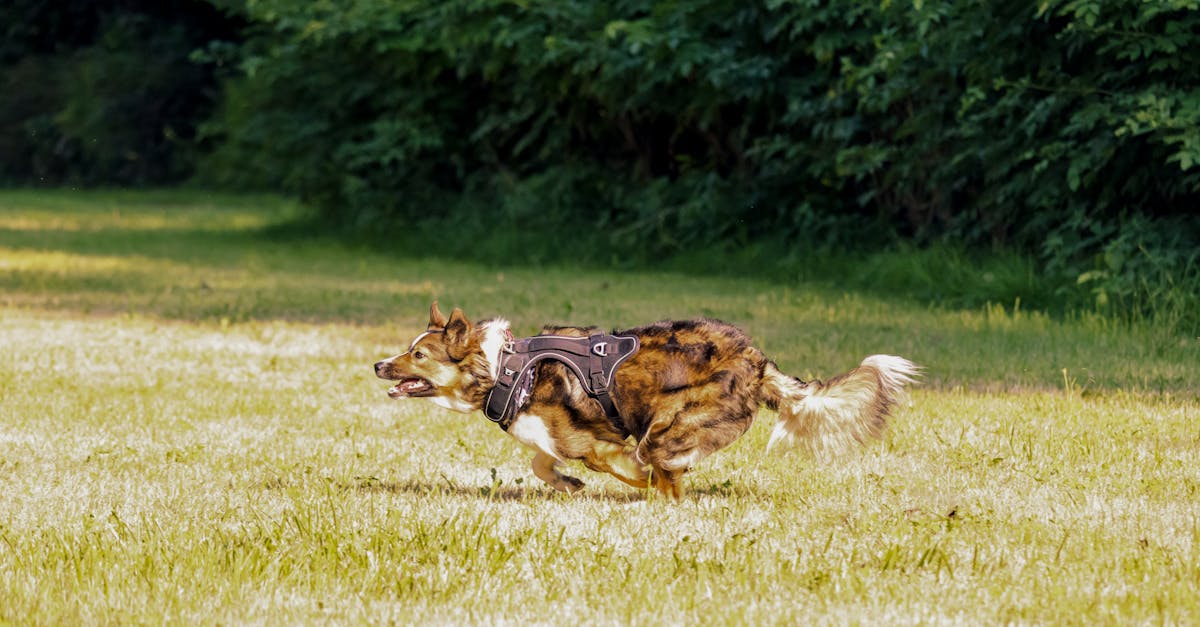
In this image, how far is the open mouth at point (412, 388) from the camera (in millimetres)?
6031

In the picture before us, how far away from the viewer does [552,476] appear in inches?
247

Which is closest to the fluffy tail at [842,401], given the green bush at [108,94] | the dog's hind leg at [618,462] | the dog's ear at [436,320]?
the dog's hind leg at [618,462]

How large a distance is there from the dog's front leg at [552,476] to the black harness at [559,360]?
0.24 meters

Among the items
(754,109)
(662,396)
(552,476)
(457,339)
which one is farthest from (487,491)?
(754,109)

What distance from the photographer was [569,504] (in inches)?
241

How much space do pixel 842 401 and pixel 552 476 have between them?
116 centimetres

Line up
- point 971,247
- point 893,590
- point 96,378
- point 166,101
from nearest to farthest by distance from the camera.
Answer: point 893,590 → point 96,378 → point 971,247 → point 166,101

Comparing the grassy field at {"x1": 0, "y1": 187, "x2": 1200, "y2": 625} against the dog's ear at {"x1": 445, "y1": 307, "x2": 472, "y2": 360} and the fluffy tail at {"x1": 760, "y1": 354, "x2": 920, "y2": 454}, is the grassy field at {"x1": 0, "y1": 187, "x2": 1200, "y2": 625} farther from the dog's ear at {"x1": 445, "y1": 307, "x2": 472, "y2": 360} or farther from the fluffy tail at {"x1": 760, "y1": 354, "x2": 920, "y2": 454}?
the dog's ear at {"x1": 445, "y1": 307, "x2": 472, "y2": 360}

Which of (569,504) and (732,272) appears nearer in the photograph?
(569,504)

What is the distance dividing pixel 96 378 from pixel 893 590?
643cm

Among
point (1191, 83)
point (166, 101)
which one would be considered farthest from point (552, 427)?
point (166, 101)

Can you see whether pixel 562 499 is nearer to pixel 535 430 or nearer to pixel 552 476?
pixel 552 476

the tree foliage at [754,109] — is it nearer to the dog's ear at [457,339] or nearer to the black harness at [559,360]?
the black harness at [559,360]

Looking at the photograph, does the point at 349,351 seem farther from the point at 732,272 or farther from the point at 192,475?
the point at 732,272
